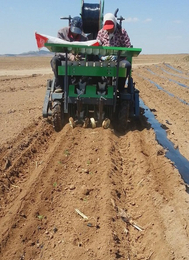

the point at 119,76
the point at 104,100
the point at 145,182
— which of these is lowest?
the point at 145,182

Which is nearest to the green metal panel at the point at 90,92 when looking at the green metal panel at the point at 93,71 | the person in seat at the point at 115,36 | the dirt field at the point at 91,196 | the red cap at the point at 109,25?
the green metal panel at the point at 93,71

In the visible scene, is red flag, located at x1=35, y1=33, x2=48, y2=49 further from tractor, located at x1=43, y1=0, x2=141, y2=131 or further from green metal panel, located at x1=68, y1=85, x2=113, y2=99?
green metal panel, located at x1=68, y1=85, x2=113, y2=99

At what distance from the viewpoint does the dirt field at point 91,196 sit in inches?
124

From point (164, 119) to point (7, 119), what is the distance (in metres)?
3.90

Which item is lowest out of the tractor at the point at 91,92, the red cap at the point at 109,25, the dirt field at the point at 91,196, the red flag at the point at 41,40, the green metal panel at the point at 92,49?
the dirt field at the point at 91,196

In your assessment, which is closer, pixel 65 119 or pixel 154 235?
pixel 154 235

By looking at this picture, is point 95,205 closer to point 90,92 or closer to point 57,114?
point 57,114

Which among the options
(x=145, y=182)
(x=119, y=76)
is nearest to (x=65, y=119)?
(x=119, y=76)

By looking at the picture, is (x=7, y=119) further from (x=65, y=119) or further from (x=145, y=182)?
(x=145, y=182)

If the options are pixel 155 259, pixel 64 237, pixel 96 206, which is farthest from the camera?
pixel 96 206

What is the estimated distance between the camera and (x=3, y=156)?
532 cm

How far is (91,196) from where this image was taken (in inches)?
160

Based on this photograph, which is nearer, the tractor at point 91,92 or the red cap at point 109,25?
the tractor at point 91,92

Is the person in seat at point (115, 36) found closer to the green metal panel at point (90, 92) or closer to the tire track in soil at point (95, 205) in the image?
the green metal panel at point (90, 92)
